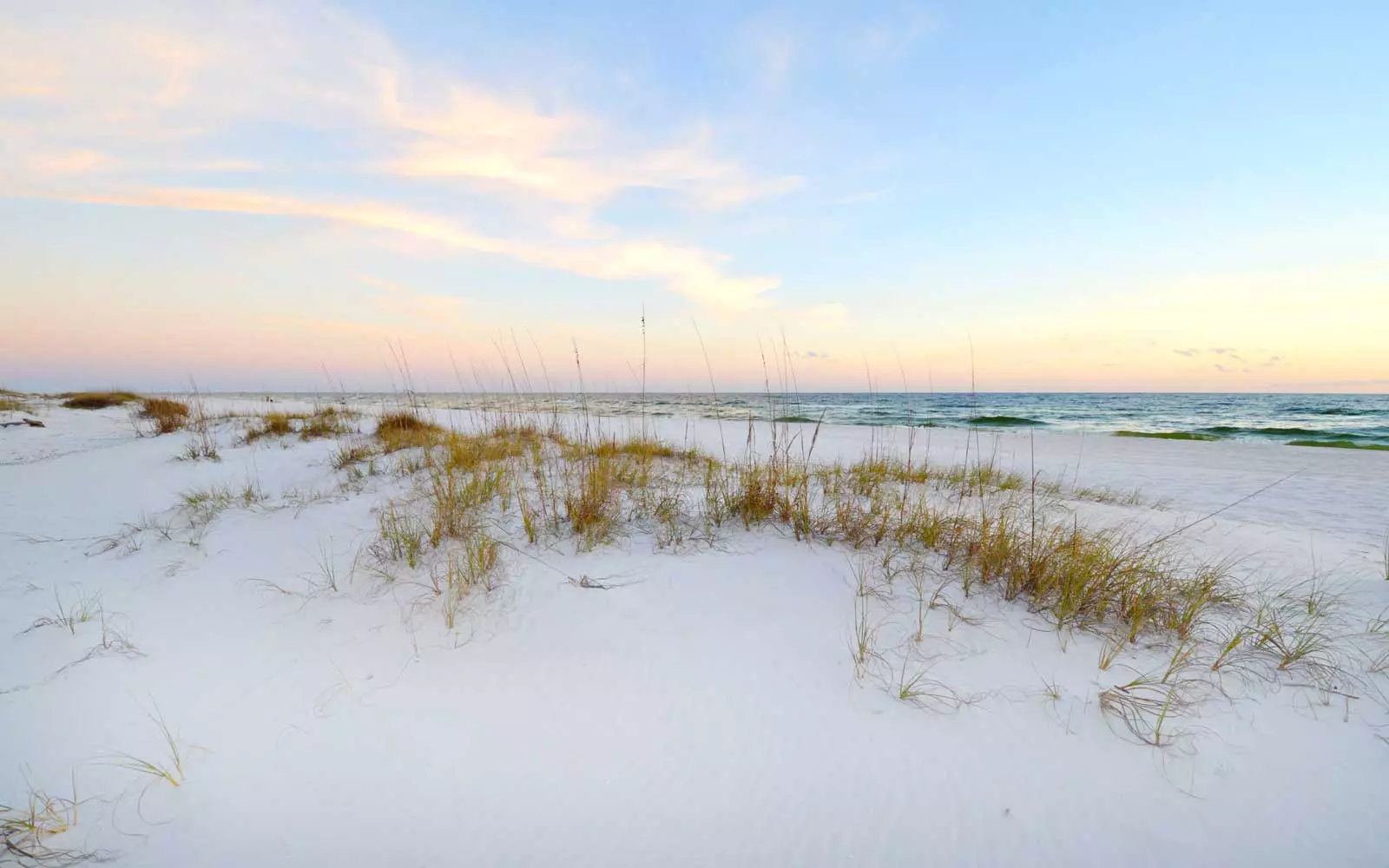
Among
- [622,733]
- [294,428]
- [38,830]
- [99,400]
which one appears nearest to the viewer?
[38,830]

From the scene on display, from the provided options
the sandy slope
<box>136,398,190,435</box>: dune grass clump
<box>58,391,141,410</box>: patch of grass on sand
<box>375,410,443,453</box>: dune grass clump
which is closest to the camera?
the sandy slope

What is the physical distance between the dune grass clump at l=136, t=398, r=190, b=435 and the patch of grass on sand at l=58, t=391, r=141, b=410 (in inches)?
209

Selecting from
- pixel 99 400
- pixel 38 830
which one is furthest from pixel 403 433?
pixel 99 400

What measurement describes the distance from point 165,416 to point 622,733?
38.8 feet

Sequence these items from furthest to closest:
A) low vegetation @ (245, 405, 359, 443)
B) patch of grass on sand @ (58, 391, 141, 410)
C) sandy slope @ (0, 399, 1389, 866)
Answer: patch of grass on sand @ (58, 391, 141, 410) → low vegetation @ (245, 405, 359, 443) → sandy slope @ (0, 399, 1389, 866)

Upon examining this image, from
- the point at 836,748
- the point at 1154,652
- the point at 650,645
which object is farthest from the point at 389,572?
the point at 1154,652

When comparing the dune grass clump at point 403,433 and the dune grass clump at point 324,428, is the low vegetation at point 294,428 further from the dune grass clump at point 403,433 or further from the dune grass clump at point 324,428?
the dune grass clump at point 403,433

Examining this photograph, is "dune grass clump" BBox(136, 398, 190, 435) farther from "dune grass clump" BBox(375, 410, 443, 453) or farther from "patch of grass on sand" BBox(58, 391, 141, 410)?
"patch of grass on sand" BBox(58, 391, 141, 410)

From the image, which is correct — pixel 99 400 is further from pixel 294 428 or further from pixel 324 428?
pixel 324 428

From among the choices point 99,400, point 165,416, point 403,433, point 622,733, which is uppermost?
point 99,400

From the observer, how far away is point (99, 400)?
46.0 ft

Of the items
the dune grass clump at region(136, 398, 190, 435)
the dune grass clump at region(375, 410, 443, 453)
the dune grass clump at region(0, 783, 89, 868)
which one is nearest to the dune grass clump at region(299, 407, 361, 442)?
the dune grass clump at region(375, 410, 443, 453)

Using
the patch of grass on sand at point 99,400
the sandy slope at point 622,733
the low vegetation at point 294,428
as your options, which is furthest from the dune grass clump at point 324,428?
the patch of grass on sand at point 99,400

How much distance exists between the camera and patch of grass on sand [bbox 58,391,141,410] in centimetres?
1347
